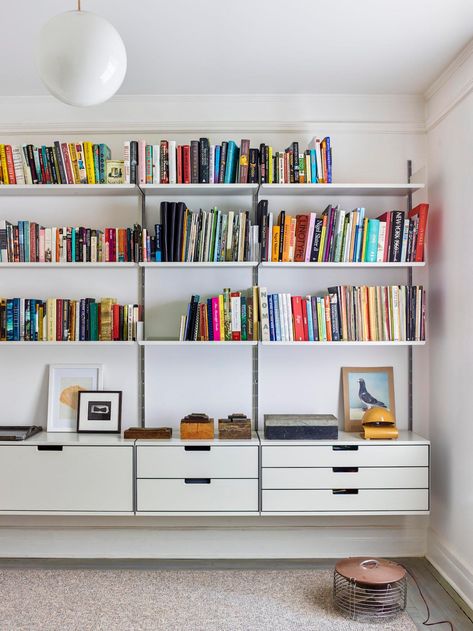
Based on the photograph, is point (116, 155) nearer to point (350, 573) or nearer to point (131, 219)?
point (131, 219)

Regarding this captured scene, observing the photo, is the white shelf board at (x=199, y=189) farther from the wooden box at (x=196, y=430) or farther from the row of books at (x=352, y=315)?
the wooden box at (x=196, y=430)

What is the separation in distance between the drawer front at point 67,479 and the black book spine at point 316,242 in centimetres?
137

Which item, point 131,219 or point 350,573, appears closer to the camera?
point 350,573

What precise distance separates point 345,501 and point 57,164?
7.57ft

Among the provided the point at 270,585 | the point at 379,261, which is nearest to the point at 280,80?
the point at 379,261

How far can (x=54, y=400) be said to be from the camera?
3355mm

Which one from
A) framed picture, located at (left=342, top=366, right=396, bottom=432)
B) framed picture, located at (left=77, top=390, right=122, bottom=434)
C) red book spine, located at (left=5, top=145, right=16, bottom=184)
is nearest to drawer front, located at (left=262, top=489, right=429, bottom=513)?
framed picture, located at (left=342, top=366, right=396, bottom=432)

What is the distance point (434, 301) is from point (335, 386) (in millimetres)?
720

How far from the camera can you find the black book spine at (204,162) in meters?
3.15

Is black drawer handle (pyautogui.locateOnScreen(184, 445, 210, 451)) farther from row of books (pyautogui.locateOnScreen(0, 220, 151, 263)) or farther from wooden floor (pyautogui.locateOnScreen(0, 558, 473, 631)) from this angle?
row of books (pyautogui.locateOnScreen(0, 220, 151, 263))

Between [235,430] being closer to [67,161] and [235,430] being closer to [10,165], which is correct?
[67,161]

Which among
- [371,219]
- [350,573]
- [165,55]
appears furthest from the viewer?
[371,219]

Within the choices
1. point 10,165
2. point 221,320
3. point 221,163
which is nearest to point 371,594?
point 221,320

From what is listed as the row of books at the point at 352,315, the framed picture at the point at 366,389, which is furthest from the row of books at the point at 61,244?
the framed picture at the point at 366,389
